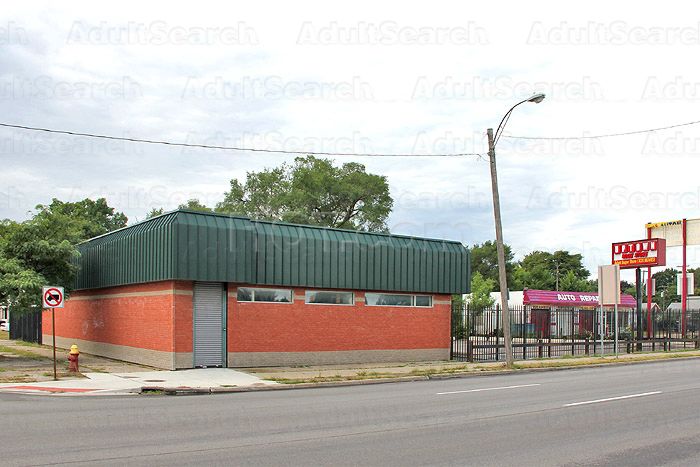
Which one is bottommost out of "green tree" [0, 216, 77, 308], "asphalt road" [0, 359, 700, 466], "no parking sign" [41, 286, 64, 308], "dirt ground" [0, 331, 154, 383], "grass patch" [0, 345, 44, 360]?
"grass patch" [0, 345, 44, 360]

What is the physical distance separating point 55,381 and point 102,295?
389 inches

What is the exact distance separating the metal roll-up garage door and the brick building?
0.11ft

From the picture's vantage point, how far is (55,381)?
18781 millimetres

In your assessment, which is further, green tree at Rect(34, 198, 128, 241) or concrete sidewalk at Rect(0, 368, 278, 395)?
green tree at Rect(34, 198, 128, 241)

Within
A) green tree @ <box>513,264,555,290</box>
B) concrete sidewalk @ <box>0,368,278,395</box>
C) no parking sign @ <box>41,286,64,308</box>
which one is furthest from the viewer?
green tree @ <box>513,264,555,290</box>

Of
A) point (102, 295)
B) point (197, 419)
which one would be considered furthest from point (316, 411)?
point (102, 295)

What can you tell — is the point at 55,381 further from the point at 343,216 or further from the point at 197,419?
the point at 343,216

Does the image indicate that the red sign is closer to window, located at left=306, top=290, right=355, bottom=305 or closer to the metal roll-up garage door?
window, located at left=306, top=290, right=355, bottom=305

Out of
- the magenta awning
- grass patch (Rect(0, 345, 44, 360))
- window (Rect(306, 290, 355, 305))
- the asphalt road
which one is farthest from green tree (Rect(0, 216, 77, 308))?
the magenta awning

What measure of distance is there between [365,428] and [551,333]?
29.2m

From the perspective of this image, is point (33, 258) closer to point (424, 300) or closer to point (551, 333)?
point (424, 300)

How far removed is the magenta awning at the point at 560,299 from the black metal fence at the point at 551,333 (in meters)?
13.6

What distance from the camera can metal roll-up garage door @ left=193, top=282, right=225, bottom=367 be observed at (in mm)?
22875

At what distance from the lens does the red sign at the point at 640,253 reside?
4203 centimetres
